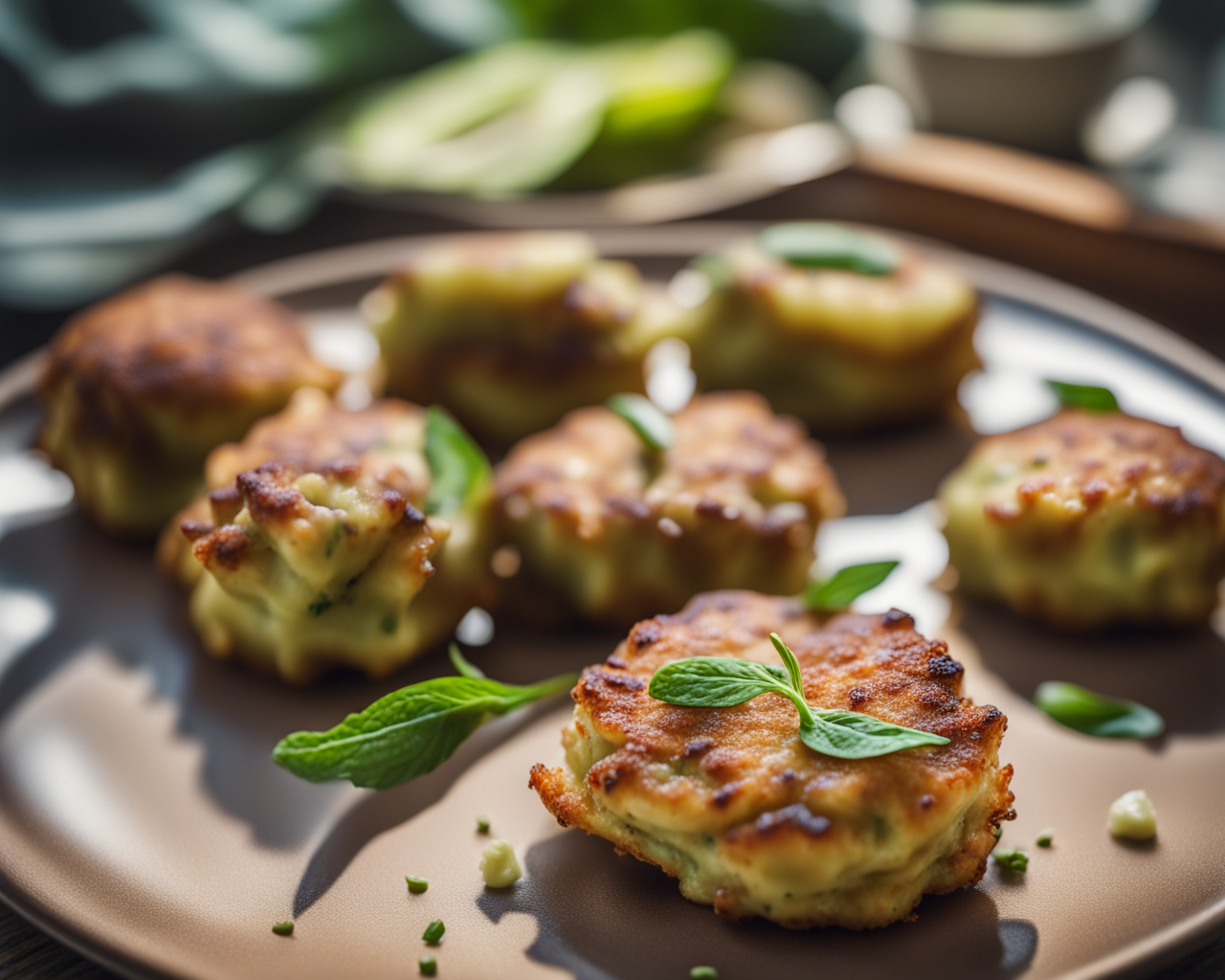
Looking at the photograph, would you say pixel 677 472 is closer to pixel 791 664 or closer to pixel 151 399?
pixel 791 664

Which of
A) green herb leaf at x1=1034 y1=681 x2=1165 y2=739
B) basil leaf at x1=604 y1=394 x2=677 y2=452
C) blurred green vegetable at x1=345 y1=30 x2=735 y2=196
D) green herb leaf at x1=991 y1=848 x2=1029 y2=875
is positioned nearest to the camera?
green herb leaf at x1=991 y1=848 x2=1029 y2=875

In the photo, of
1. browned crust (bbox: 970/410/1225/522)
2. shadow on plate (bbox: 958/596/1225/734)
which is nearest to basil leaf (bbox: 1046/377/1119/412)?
browned crust (bbox: 970/410/1225/522)

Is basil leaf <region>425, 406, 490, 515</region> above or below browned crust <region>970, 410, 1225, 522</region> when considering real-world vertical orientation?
above

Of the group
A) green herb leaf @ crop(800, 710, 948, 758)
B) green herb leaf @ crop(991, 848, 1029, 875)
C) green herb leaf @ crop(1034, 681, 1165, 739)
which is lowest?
green herb leaf @ crop(1034, 681, 1165, 739)

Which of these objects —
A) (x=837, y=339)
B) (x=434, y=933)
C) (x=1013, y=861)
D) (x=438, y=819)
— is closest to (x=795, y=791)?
(x=1013, y=861)

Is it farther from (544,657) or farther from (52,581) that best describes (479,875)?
(52,581)

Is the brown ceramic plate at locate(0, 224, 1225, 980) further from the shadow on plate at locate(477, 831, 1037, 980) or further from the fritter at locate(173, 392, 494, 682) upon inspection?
the fritter at locate(173, 392, 494, 682)

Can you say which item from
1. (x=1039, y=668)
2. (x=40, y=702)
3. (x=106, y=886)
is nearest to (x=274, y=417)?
(x=40, y=702)
